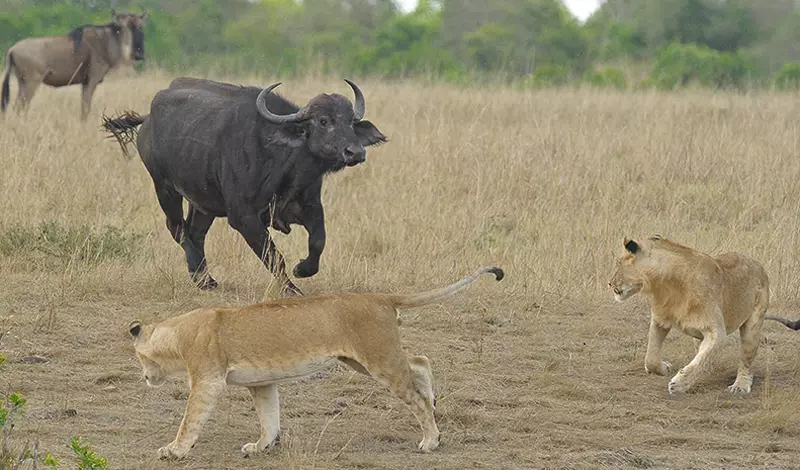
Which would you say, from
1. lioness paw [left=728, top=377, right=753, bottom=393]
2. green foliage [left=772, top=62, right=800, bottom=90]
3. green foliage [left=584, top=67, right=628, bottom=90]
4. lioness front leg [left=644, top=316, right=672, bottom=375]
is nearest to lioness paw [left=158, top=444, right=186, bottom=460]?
lioness front leg [left=644, top=316, right=672, bottom=375]

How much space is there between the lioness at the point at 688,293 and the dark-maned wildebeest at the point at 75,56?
11838 millimetres

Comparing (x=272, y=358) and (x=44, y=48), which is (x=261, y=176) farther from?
(x=44, y=48)

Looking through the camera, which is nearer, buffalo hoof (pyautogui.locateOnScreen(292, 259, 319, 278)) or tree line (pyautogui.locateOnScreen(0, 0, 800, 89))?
buffalo hoof (pyautogui.locateOnScreen(292, 259, 319, 278))

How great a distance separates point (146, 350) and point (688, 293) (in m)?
2.48

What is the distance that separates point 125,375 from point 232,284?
7.43 feet

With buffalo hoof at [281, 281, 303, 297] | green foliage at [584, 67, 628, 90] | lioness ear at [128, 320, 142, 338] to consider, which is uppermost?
lioness ear at [128, 320, 142, 338]

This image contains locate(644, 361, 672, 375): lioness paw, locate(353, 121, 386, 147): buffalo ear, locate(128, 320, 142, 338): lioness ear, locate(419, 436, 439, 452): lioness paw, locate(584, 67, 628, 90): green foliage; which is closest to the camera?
locate(128, 320, 142, 338): lioness ear

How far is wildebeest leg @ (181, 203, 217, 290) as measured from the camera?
8.78 m

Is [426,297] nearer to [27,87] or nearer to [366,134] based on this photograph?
[366,134]

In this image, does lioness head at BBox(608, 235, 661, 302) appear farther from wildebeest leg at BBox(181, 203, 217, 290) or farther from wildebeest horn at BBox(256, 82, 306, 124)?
wildebeest leg at BBox(181, 203, 217, 290)

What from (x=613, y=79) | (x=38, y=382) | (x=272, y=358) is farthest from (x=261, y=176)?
(x=613, y=79)

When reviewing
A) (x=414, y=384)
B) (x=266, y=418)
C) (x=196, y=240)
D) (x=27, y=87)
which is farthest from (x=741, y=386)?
(x=27, y=87)

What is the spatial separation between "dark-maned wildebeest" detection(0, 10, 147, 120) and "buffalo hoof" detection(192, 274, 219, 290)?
9180mm

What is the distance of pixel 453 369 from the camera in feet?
22.0
